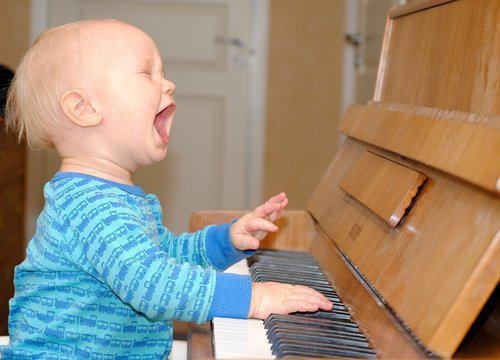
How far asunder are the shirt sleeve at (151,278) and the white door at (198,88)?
A: 3.50 meters

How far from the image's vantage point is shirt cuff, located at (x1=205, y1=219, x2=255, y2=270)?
1.47 m

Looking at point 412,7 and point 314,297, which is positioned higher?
point 412,7

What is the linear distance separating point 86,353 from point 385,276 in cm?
49

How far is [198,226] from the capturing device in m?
1.71

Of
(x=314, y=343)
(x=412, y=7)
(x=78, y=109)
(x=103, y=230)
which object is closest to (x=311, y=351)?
(x=314, y=343)

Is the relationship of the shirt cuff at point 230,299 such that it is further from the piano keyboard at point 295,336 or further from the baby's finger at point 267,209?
the baby's finger at point 267,209

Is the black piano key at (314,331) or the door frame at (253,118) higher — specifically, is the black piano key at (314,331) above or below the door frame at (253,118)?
above

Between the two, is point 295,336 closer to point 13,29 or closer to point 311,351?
point 311,351

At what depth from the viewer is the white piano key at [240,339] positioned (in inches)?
37.7

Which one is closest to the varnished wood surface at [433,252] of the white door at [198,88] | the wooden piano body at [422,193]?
the wooden piano body at [422,193]

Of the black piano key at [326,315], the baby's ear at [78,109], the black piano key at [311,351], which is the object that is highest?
the baby's ear at [78,109]

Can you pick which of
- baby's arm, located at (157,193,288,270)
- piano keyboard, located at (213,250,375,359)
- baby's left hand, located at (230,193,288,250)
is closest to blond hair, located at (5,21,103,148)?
baby's arm, located at (157,193,288,270)

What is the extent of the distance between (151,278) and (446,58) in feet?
1.88

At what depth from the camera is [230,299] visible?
1133 mm
